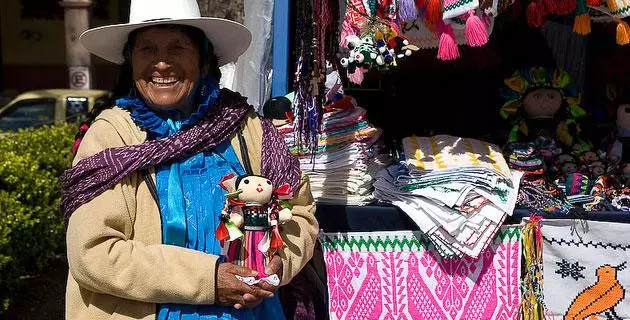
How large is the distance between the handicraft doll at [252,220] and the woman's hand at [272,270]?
0.02 m

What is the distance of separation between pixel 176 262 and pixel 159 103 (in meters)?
0.49

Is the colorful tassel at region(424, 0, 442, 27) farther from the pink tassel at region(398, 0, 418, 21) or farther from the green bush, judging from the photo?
the green bush

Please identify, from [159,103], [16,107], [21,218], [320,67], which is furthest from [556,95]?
[16,107]

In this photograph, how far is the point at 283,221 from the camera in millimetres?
2059

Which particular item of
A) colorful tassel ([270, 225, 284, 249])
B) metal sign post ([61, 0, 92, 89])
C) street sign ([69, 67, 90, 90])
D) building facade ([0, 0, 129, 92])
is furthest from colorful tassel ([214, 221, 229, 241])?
building facade ([0, 0, 129, 92])

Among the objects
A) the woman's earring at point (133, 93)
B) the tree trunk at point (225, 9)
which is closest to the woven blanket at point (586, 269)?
the woman's earring at point (133, 93)

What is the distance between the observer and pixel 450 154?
2.81m

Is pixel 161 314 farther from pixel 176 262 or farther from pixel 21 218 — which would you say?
pixel 21 218

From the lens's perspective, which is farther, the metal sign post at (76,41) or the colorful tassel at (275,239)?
the metal sign post at (76,41)

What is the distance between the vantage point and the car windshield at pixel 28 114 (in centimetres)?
852

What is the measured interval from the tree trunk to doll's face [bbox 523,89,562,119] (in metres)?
1.55

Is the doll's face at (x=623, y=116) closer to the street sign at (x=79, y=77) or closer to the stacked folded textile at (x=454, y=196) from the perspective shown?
the stacked folded textile at (x=454, y=196)

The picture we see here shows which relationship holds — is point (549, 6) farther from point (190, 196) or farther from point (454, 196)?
point (190, 196)

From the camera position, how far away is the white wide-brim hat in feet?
6.53
